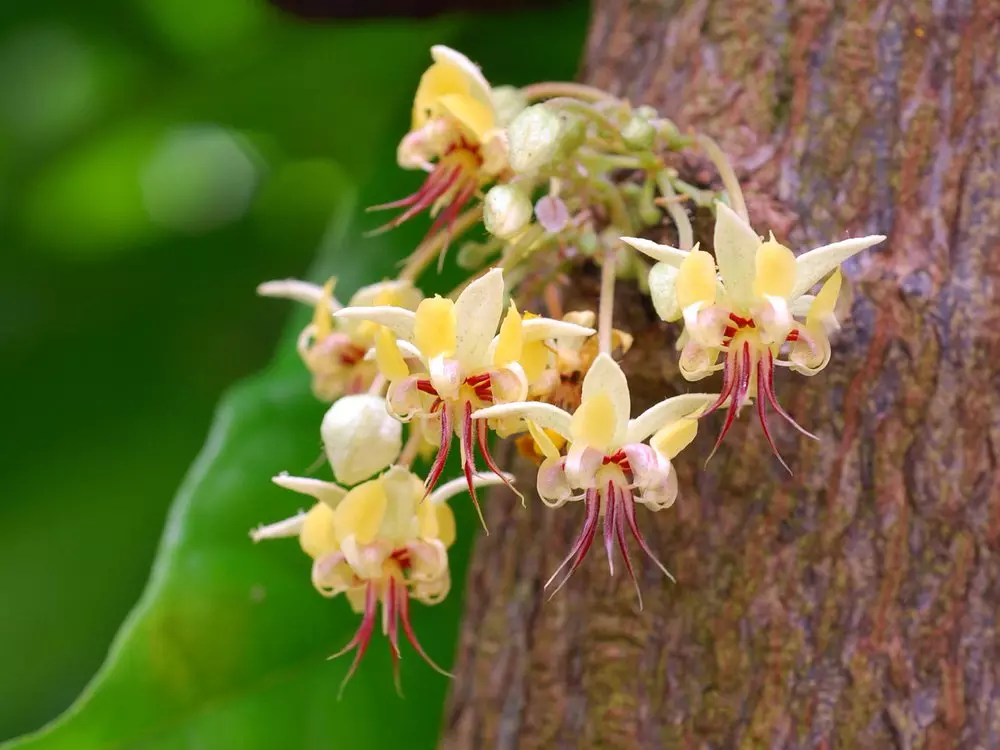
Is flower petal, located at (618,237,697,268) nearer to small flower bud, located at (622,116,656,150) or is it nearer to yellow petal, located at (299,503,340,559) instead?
small flower bud, located at (622,116,656,150)

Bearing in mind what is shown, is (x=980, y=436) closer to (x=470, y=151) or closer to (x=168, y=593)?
(x=470, y=151)

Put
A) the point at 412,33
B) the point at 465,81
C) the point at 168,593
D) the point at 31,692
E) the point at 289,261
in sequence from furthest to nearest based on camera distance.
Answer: the point at 289,261, the point at 31,692, the point at 412,33, the point at 168,593, the point at 465,81

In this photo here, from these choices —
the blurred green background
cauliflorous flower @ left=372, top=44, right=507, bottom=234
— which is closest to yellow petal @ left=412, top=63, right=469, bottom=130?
cauliflorous flower @ left=372, top=44, right=507, bottom=234

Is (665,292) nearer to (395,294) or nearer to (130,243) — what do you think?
(395,294)

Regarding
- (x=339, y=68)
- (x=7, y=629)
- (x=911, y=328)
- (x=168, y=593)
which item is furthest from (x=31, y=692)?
(x=911, y=328)

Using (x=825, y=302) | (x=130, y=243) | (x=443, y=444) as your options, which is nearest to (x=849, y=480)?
(x=825, y=302)

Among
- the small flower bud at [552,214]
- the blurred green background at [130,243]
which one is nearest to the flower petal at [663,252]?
the small flower bud at [552,214]

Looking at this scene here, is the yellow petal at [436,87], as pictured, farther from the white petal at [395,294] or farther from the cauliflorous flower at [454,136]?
the white petal at [395,294]
